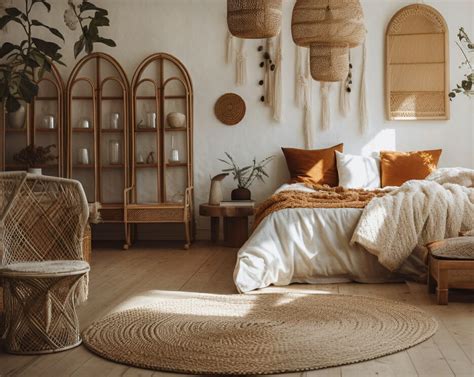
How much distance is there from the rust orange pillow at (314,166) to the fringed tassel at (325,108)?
0.35 meters

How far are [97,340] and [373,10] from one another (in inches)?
224

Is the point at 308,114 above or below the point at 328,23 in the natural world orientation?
below

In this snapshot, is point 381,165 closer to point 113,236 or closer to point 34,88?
point 113,236

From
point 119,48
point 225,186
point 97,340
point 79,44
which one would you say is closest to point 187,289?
point 97,340

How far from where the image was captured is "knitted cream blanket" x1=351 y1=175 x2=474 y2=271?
215 inches

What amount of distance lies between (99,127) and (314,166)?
96.8 inches

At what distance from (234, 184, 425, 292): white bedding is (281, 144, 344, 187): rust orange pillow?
7.31 feet

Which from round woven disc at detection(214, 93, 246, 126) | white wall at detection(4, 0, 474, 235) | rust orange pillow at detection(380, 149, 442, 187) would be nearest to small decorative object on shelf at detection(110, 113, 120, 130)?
white wall at detection(4, 0, 474, 235)

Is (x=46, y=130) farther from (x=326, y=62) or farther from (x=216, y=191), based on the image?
(x=326, y=62)

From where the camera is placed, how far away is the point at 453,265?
4.68 metres

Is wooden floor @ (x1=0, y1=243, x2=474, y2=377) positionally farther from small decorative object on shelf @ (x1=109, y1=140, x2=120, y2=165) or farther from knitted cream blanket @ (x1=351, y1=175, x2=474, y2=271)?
small decorative object on shelf @ (x1=109, y1=140, x2=120, y2=165)

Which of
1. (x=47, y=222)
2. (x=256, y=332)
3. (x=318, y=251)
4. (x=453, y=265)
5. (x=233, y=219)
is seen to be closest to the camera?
(x=256, y=332)

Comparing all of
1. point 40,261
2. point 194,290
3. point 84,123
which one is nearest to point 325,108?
point 84,123

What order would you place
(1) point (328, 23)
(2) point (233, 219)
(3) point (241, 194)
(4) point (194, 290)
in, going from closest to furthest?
1. (1) point (328, 23)
2. (4) point (194, 290)
3. (2) point (233, 219)
4. (3) point (241, 194)
